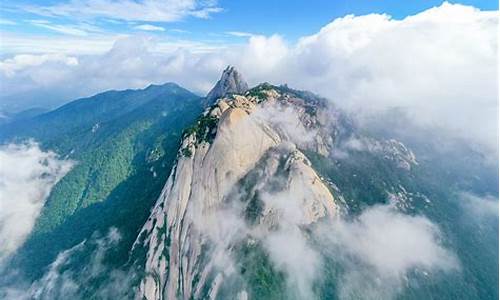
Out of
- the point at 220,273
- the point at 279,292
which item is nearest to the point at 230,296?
the point at 220,273

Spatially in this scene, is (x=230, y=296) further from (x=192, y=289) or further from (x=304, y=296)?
(x=304, y=296)

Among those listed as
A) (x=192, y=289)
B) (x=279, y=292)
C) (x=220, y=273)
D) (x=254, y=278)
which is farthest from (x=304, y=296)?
(x=192, y=289)

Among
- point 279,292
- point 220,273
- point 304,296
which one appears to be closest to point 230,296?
point 220,273

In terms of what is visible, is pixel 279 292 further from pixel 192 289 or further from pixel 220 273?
pixel 192 289

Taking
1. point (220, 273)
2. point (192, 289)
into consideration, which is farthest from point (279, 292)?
point (192, 289)

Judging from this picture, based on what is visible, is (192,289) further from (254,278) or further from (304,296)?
(304,296)
